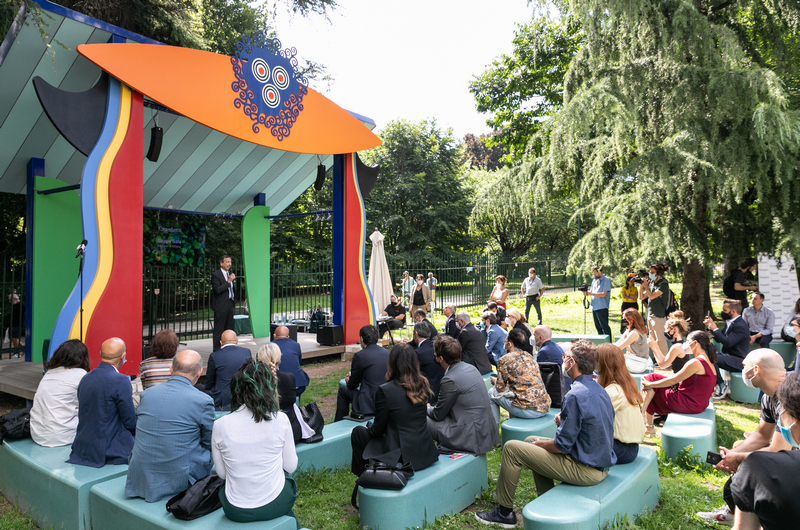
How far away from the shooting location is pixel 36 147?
7957 millimetres

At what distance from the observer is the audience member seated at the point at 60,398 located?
153 inches

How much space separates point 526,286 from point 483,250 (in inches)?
692

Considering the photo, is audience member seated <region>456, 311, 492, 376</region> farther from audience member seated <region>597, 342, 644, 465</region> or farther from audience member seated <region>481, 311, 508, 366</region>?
audience member seated <region>597, 342, 644, 465</region>

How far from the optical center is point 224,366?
4836mm

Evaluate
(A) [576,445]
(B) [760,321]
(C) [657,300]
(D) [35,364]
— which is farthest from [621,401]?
(D) [35,364]

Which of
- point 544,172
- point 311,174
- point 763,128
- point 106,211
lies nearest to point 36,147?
point 106,211

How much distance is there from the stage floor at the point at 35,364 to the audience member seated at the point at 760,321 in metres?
6.41

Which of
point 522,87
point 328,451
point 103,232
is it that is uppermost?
point 522,87

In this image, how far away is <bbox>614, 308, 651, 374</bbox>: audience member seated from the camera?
6.41 metres

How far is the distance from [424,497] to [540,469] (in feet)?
2.66

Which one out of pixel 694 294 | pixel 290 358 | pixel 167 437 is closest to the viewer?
pixel 167 437

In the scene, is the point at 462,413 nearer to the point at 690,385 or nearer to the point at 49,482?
the point at 690,385

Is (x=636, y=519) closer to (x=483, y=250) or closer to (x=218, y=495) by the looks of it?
(x=218, y=495)

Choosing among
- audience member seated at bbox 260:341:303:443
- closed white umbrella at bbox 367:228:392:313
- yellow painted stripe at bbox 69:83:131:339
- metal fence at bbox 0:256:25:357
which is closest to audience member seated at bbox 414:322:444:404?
audience member seated at bbox 260:341:303:443
